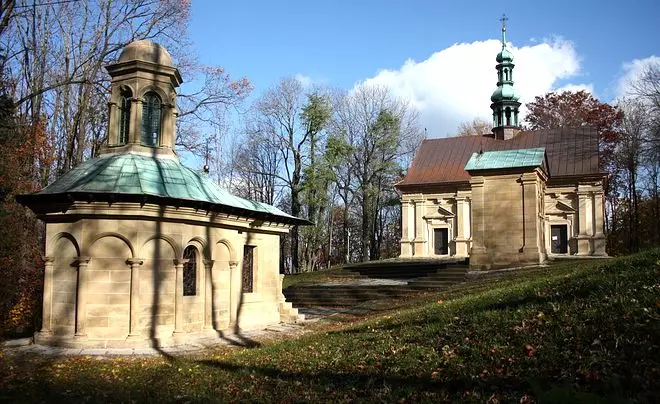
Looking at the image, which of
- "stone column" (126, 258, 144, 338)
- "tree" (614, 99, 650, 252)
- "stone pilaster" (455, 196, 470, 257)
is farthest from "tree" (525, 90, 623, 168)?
"stone column" (126, 258, 144, 338)

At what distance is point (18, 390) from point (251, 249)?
888 centimetres

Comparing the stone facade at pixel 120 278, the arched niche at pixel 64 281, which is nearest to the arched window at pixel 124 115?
the stone facade at pixel 120 278

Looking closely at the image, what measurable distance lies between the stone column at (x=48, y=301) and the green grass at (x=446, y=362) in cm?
204

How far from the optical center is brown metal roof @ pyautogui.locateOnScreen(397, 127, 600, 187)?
36.7 metres

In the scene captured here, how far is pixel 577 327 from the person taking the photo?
7309 millimetres

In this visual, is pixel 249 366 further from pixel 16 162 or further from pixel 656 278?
pixel 16 162

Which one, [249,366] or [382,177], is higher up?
[382,177]

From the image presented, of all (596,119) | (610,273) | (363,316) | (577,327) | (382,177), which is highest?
(596,119)

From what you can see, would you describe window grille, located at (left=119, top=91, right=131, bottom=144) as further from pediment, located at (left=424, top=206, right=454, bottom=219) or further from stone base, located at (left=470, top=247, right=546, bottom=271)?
pediment, located at (left=424, top=206, right=454, bottom=219)

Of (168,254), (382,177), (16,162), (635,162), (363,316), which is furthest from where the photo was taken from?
(382,177)

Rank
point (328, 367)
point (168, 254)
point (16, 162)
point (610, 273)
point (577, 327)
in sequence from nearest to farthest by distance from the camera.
Result: point (577, 327)
point (328, 367)
point (610, 273)
point (168, 254)
point (16, 162)

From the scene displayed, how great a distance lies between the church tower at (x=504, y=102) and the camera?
41.1 m

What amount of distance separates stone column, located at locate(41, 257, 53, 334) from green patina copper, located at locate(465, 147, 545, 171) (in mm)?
15172

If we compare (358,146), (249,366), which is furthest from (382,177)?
(249,366)
